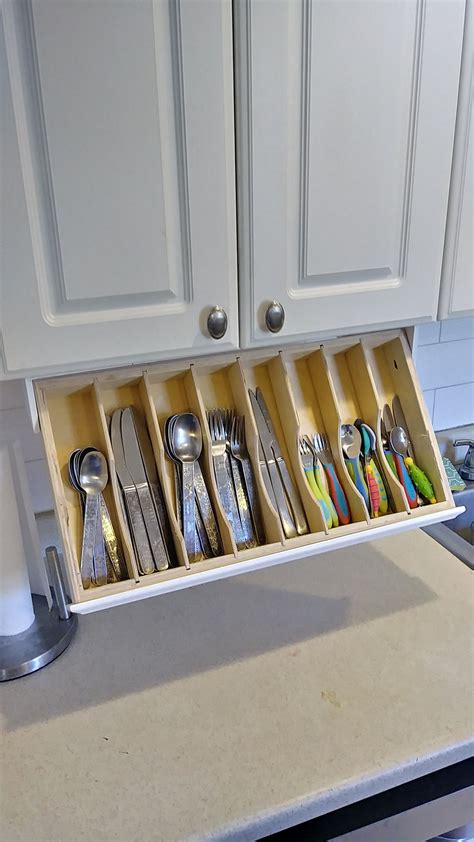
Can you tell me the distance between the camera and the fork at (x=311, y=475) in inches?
42.3

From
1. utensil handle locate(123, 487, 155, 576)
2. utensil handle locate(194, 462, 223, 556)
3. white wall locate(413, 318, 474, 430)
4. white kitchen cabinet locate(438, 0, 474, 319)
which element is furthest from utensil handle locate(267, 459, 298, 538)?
white wall locate(413, 318, 474, 430)

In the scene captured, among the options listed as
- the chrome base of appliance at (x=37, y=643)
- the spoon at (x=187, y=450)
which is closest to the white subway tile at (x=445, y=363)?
the spoon at (x=187, y=450)

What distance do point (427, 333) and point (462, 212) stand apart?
552 mm

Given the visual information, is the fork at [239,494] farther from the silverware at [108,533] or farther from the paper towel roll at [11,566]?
the paper towel roll at [11,566]

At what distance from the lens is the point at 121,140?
78 cm

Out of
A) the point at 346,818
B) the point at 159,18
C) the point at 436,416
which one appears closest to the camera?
the point at 159,18

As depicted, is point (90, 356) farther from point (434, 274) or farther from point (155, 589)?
point (434, 274)

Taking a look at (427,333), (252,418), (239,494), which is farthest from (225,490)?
(427,333)

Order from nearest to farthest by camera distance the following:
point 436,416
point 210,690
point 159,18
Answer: point 159,18
point 210,690
point 436,416

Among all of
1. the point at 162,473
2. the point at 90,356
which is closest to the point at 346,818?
the point at 162,473

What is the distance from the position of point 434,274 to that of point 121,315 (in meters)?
0.49

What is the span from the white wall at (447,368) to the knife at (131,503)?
794mm

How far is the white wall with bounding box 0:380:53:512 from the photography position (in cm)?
119

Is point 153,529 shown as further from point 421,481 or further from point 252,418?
point 421,481
